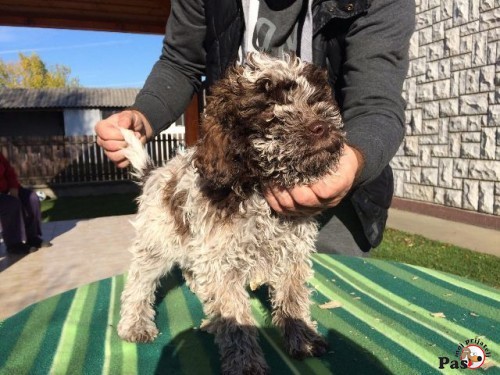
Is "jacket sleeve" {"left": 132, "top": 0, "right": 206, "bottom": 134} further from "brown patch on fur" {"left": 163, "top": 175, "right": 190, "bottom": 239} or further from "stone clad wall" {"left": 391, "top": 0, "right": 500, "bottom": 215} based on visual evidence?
"stone clad wall" {"left": 391, "top": 0, "right": 500, "bottom": 215}

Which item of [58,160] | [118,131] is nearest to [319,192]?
[118,131]

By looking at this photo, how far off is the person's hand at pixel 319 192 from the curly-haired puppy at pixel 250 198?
46 millimetres

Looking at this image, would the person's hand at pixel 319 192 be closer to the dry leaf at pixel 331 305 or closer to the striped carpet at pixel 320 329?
the striped carpet at pixel 320 329

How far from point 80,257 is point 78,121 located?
118 ft

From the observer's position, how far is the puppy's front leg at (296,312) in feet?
9.02

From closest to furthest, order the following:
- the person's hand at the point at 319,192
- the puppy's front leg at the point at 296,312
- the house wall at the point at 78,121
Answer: the person's hand at the point at 319,192 → the puppy's front leg at the point at 296,312 → the house wall at the point at 78,121

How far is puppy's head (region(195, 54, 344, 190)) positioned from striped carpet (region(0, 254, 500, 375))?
1162 millimetres

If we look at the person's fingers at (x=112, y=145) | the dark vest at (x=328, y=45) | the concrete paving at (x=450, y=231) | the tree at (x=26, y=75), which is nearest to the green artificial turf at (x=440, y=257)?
the concrete paving at (x=450, y=231)

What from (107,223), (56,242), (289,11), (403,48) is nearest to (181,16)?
(289,11)

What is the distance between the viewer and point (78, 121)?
138ft

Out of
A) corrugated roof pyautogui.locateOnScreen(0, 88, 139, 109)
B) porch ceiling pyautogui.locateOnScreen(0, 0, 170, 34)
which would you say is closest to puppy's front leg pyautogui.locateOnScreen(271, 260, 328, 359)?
porch ceiling pyautogui.locateOnScreen(0, 0, 170, 34)

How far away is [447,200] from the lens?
9.69 m

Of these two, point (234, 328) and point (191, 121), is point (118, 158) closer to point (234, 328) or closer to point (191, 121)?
point (234, 328)

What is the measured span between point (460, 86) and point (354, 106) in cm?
743
